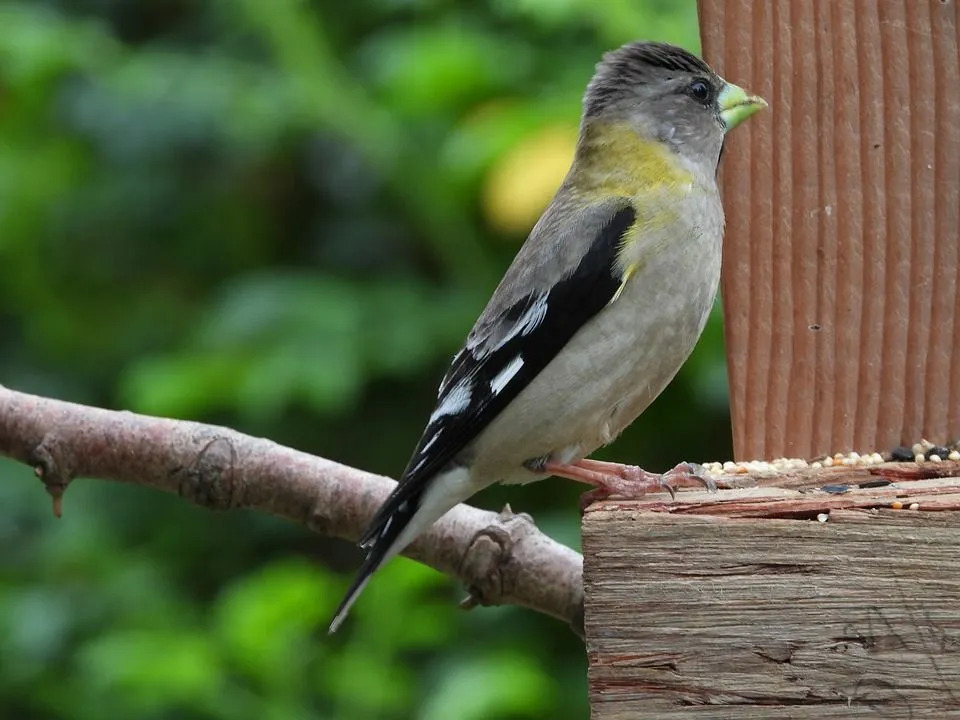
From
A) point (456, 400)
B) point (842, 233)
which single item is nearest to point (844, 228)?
point (842, 233)

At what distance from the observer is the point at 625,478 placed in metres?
2.62

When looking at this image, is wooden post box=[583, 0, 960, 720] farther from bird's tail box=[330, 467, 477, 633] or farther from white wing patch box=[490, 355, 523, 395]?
bird's tail box=[330, 467, 477, 633]

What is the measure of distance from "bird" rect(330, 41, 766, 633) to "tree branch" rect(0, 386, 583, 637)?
136 millimetres

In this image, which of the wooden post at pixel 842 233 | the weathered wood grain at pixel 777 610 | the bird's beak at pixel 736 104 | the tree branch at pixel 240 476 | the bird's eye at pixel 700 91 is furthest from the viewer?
the bird's eye at pixel 700 91

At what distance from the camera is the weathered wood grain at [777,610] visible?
6.32 feet

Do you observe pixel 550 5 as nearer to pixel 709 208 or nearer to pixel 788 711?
pixel 709 208

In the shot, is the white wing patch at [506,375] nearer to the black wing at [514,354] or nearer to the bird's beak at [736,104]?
the black wing at [514,354]

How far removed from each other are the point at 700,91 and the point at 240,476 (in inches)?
51.3

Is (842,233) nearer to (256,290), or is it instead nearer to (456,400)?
(456,400)

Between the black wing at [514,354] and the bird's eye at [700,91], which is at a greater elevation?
the bird's eye at [700,91]

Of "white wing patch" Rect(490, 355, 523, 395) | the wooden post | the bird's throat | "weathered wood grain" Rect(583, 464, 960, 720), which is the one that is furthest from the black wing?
"weathered wood grain" Rect(583, 464, 960, 720)

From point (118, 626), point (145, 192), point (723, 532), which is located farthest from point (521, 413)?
point (145, 192)

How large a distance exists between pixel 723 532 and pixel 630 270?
90 cm

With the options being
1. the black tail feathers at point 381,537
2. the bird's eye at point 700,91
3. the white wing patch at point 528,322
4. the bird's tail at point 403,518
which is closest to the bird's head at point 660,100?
the bird's eye at point 700,91
